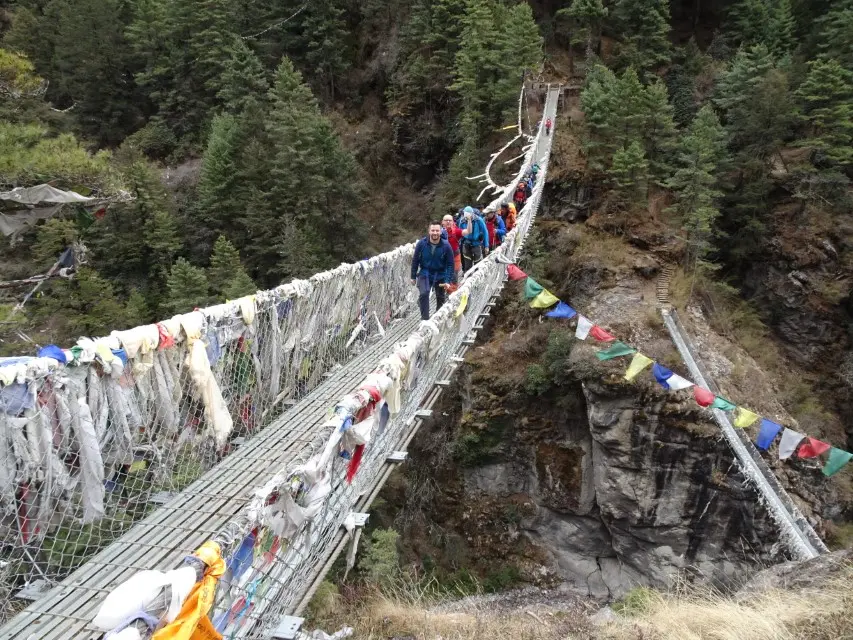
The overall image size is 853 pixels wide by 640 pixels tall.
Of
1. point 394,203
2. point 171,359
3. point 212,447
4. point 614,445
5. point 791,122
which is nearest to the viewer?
point 171,359

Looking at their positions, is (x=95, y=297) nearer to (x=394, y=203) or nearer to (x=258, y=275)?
(x=258, y=275)

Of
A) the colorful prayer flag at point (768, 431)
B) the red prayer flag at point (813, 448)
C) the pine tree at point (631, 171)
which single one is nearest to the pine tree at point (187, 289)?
the pine tree at point (631, 171)

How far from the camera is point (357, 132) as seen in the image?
24.6m

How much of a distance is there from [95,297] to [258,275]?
4.86 m

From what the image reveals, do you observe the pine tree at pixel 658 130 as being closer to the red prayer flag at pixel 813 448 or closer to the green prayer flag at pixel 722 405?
the green prayer flag at pixel 722 405

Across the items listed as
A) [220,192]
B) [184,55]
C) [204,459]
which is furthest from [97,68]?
[204,459]

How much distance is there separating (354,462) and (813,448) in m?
6.06

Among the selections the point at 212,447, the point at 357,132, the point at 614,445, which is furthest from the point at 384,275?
the point at 357,132

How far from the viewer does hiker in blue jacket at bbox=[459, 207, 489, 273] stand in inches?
312

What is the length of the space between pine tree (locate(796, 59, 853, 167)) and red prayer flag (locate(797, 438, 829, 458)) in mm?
10627

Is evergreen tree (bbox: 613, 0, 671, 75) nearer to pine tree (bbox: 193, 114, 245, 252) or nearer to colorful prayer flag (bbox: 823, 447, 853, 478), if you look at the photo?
pine tree (bbox: 193, 114, 245, 252)

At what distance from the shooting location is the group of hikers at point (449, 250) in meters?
6.27

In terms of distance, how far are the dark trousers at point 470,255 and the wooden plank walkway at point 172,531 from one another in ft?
11.9

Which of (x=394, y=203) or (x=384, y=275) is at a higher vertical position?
(x=384, y=275)
